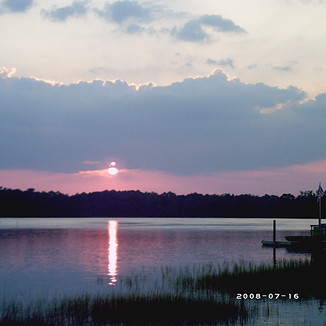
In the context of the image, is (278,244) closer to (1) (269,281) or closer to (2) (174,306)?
(1) (269,281)

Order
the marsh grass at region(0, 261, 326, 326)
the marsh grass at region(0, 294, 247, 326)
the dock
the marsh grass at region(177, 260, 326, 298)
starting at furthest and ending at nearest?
the dock
the marsh grass at region(177, 260, 326, 298)
the marsh grass at region(0, 261, 326, 326)
the marsh grass at region(0, 294, 247, 326)

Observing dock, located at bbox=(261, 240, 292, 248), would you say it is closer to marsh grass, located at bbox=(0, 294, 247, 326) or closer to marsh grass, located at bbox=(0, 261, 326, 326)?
marsh grass, located at bbox=(0, 261, 326, 326)

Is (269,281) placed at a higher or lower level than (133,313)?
higher

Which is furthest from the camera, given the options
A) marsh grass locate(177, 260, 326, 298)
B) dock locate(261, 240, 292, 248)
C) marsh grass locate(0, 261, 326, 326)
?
dock locate(261, 240, 292, 248)

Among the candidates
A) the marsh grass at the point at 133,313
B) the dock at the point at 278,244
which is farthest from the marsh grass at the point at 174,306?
the dock at the point at 278,244

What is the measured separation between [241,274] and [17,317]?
16.3 meters

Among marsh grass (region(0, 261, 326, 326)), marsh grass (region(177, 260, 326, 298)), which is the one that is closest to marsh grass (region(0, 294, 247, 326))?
marsh grass (region(0, 261, 326, 326))

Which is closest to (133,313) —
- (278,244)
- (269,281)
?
(269,281)

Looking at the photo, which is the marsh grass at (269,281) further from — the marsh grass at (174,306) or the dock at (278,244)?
the dock at (278,244)

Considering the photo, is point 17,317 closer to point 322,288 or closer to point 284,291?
point 284,291

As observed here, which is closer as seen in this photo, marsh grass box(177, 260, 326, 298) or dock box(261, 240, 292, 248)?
marsh grass box(177, 260, 326, 298)

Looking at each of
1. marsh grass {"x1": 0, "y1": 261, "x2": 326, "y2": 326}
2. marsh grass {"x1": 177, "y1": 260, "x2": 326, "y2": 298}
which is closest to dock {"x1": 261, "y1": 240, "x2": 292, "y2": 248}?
marsh grass {"x1": 177, "y1": 260, "x2": 326, "y2": 298}

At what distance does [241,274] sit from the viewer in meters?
35.5

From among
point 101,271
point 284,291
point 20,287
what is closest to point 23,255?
point 101,271
